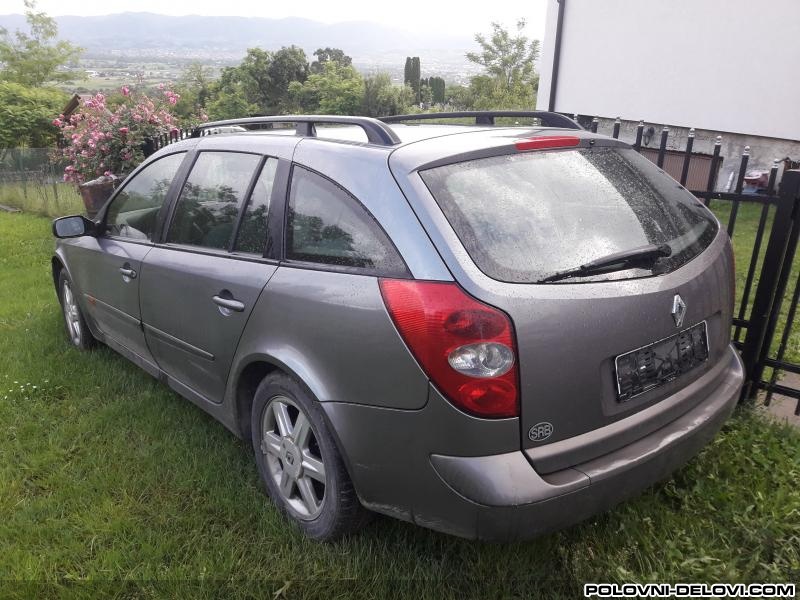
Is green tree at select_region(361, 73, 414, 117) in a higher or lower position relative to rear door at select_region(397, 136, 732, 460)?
lower

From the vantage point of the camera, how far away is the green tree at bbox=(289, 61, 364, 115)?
192 feet

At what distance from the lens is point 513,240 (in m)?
2.06

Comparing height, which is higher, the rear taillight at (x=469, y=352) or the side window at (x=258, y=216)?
the side window at (x=258, y=216)

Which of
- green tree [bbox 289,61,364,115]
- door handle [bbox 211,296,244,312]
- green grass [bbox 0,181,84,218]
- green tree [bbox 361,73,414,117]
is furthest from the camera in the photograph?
green tree [bbox 361,73,414,117]

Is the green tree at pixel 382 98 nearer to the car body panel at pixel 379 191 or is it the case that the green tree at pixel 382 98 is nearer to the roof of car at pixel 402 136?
the roof of car at pixel 402 136

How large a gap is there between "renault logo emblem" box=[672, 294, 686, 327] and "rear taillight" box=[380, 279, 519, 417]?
70cm

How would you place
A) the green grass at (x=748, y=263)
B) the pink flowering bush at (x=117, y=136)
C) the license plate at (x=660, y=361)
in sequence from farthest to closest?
1. the pink flowering bush at (x=117, y=136)
2. the green grass at (x=748, y=263)
3. the license plate at (x=660, y=361)

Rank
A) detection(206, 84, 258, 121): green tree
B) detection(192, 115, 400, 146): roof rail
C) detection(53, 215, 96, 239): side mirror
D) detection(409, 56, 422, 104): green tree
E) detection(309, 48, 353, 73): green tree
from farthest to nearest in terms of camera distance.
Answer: detection(309, 48, 353, 73): green tree
detection(409, 56, 422, 104): green tree
detection(206, 84, 258, 121): green tree
detection(53, 215, 96, 239): side mirror
detection(192, 115, 400, 146): roof rail

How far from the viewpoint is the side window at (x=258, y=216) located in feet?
8.79

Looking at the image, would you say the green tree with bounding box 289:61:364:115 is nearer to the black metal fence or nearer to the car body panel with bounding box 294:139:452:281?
the black metal fence

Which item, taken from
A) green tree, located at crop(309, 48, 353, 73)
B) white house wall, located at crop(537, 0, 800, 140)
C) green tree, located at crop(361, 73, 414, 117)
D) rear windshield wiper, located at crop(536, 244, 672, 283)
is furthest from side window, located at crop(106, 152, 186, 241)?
green tree, located at crop(309, 48, 353, 73)

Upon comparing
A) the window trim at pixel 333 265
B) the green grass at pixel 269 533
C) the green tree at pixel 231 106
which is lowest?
the green tree at pixel 231 106

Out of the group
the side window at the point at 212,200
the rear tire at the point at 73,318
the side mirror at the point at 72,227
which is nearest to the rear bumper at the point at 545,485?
the side window at the point at 212,200

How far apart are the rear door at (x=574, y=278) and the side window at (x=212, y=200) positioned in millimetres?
1124
